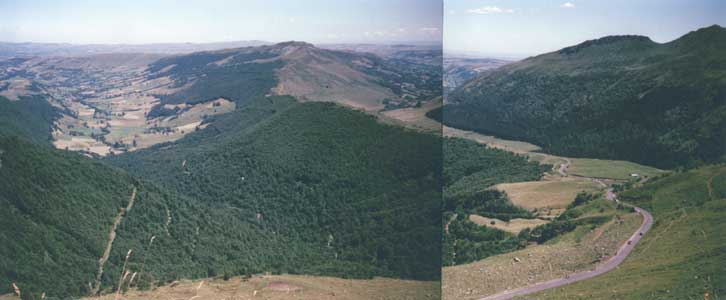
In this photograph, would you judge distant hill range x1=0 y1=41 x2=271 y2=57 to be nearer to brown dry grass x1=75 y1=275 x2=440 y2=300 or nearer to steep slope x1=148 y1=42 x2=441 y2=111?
steep slope x1=148 y1=42 x2=441 y2=111

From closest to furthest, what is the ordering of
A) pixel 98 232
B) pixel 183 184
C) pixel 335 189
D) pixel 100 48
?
pixel 100 48
pixel 98 232
pixel 335 189
pixel 183 184

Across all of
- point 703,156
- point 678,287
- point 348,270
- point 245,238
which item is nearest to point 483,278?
point 678,287

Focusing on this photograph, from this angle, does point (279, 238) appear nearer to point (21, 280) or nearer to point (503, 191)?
point (21, 280)

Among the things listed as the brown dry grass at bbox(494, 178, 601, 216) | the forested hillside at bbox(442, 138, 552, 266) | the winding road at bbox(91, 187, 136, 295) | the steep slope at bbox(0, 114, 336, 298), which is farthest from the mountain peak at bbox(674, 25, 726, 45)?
the winding road at bbox(91, 187, 136, 295)

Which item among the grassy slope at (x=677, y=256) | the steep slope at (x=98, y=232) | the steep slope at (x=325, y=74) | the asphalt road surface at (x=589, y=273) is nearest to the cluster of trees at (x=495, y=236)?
the asphalt road surface at (x=589, y=273)

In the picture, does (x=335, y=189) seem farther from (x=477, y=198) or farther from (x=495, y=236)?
(x=477, y=198)

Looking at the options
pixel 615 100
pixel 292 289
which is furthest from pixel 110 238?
pixel 615 100

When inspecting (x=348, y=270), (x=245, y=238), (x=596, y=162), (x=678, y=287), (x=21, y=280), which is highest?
(x=21, y=280)

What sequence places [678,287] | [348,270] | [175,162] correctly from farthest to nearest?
1. [678,287]
2. [175,162]
3. [348,270]
